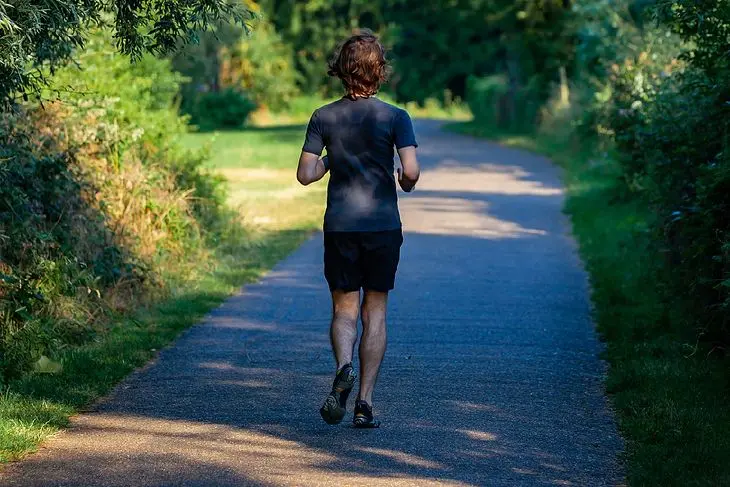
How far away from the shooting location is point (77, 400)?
7555mm

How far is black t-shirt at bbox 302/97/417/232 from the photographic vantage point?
6.79 m

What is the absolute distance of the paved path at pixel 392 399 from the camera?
20.0ft

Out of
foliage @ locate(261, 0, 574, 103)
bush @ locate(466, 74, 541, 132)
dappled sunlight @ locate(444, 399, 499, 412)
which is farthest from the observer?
foliage @ locate(261, 0, 574, 103)

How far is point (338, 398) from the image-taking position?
6672mm

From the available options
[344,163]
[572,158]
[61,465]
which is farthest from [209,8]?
[572,158]

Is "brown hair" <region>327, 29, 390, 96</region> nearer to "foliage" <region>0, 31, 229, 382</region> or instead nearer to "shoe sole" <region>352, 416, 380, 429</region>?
"shoe sole" <region>352, 416, 380, 429</region>

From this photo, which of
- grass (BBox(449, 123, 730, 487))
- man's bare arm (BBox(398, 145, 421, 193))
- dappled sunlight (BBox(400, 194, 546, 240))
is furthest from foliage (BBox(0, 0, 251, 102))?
dappled sunlight (BBox(400, 194, 546, 240))

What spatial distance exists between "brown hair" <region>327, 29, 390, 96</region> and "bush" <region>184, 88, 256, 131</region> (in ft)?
148

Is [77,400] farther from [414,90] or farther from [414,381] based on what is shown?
[414,90]

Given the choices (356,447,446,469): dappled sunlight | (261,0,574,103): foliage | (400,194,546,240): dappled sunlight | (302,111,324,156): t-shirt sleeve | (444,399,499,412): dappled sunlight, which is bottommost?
(356,447,446,469): dappled sunlight

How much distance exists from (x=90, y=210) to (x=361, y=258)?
183 inches

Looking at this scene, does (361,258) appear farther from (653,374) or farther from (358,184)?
(653,374)

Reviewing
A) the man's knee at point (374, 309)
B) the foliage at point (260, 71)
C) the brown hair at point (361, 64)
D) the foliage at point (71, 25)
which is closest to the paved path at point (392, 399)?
the man's knee at point (374, 309)

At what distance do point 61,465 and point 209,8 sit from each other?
2879mm
